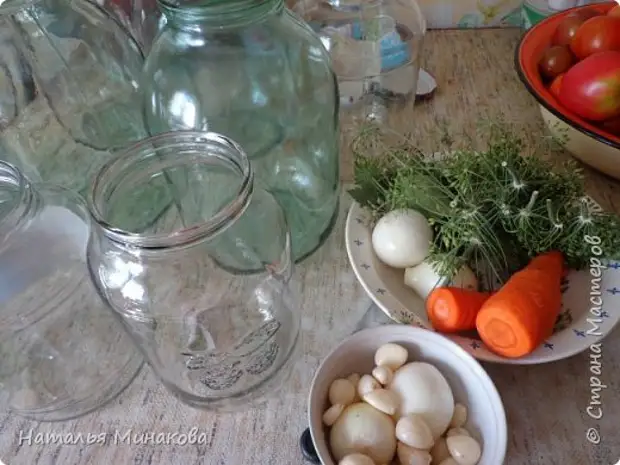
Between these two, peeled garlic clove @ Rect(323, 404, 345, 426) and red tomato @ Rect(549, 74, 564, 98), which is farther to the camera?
red tomato @ Rect(549, 74, 564, 98)

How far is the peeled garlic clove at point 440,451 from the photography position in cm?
47

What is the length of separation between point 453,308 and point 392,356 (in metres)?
0.08

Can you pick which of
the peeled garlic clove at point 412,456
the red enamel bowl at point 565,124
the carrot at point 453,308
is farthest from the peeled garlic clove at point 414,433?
the red enamel bowl at point 565,124

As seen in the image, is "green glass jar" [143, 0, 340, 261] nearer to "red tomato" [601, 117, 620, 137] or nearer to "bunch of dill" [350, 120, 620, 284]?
"bunch of dill" [350, 120, 620, 284]

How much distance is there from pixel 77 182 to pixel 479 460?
56 centimetres

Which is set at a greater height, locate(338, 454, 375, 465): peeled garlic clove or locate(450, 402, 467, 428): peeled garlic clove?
locate(338, 454, 375, 465): peeled garlic clove

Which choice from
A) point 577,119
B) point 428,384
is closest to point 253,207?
point 428,384

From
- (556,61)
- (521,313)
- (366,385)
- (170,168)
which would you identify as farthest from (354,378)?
(556,61)

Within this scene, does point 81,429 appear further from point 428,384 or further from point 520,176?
point 520,176

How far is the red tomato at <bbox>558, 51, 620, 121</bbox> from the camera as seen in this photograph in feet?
2.28

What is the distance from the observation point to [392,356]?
511mm

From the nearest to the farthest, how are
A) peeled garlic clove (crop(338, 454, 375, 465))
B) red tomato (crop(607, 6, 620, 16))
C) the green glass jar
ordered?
peeled garlic clove (crop(338, 454, 375, 465)) < the green glass jar < red tomato (crop(607, 6, 620, 16))

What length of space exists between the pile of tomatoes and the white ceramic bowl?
0.38m

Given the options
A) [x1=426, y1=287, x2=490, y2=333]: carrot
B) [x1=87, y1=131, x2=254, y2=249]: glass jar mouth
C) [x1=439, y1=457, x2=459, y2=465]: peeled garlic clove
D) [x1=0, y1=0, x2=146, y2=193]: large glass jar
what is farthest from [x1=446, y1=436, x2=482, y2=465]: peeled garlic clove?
[x1=0, y1=0, x2=146, y2=193]: large glass jar
